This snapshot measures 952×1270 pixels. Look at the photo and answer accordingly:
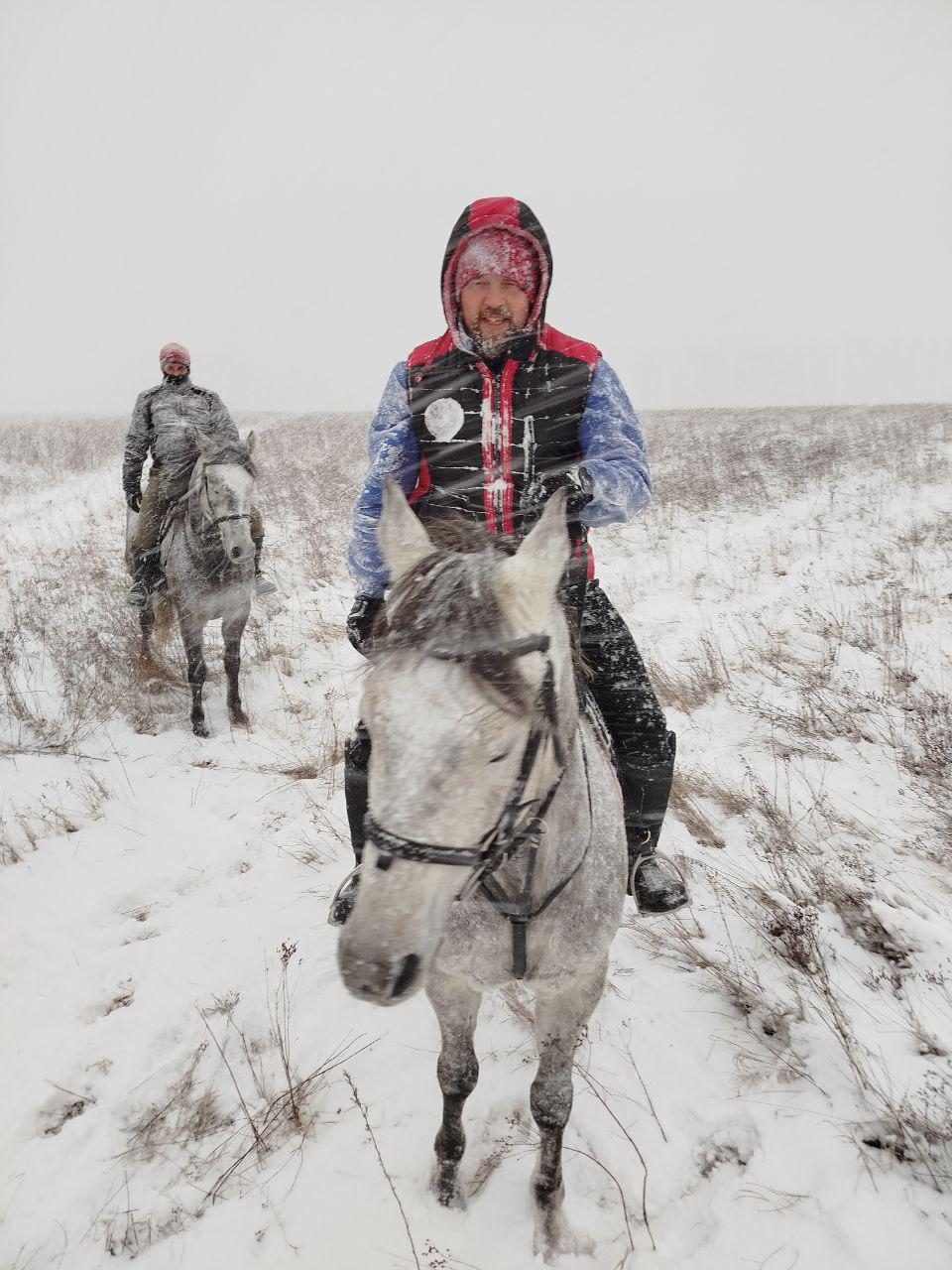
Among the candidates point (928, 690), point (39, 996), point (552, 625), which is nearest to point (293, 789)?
point (39, 996)

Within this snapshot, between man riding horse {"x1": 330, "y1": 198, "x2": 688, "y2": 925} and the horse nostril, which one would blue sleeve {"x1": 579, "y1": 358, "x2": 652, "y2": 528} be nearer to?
man riding horse {"x1": 330, "y1": 198, "x2": 688, "y2": 925}

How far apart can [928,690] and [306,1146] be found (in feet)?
17.8

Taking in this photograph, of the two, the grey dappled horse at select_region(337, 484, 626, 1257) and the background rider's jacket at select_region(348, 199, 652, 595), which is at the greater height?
the background rider's jacket at select_region(348, 199, 652, 595)

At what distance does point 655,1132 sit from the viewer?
7.84 feet

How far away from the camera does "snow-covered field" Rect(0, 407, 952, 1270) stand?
2143 mm

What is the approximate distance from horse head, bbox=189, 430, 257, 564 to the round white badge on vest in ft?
12.8

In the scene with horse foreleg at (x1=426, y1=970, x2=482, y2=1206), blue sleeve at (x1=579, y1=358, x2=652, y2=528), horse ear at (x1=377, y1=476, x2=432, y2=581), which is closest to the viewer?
horse ear at (x1=377, y1=476, x2=432, y2=581)

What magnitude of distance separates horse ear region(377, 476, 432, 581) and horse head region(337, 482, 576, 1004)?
9.4 inches

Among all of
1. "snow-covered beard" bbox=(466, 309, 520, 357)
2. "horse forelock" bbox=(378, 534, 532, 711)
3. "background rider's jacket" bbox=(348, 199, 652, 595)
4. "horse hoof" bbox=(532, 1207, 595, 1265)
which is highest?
"snow-covered beard" bbox=(466, 309, 520, 357)

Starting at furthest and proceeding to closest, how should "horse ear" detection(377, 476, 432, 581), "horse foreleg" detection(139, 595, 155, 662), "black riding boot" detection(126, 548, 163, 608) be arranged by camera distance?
"horse foreleg" detection(139, 595, 155, 662) < "black riding boot" detection(126, 548, 163, 608) < "horse ear" detection(377, 476, 432, 581)

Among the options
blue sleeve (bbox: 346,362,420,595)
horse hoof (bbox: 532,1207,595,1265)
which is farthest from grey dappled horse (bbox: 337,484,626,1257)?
horse hoof (bbox: 532,1207,595,1265)

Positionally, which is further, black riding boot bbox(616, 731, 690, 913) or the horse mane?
black riding boot bbox(616, 731, 690, 913)

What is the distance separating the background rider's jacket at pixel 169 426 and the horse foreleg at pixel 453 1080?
239 inches

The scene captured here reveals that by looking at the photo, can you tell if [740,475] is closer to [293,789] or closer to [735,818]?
[735,818]
